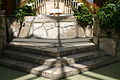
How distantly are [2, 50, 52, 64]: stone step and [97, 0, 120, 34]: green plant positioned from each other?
7.35ft

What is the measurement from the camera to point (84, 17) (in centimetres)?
800

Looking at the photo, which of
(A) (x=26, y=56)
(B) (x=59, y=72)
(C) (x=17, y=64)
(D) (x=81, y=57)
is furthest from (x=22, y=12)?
(B) (x=59, y=72)

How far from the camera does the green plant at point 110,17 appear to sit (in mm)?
6016

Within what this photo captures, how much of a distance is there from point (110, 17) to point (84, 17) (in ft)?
6.55

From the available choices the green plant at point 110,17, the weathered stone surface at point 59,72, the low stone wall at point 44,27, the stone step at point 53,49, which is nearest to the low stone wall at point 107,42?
the green plant at point 110,17

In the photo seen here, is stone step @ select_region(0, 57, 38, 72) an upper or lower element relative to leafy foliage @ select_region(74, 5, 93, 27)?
lower

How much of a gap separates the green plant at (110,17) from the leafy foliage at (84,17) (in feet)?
5.14

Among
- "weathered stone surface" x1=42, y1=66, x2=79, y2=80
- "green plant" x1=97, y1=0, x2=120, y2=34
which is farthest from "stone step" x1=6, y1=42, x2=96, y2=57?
"green plant" x1=97, y1=0, x2=120, y2=34

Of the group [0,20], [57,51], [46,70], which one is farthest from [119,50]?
[0,20]

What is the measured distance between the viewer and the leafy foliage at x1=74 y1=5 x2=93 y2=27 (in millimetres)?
7984

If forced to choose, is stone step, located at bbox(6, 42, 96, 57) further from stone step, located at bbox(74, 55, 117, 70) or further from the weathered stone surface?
the weathered stone surface

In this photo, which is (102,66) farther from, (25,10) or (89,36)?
(25,10)

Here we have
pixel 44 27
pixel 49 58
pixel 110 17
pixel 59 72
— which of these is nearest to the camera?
pixel 59 72

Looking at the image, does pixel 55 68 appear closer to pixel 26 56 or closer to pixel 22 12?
pixel 26 56
